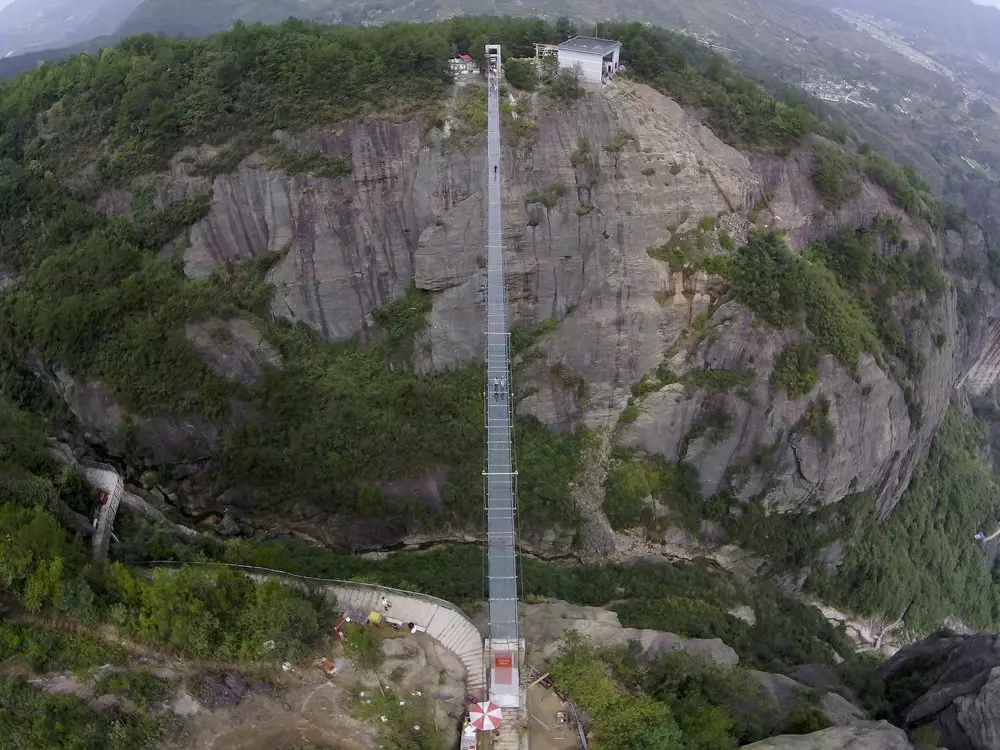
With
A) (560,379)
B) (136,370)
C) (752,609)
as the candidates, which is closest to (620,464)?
(560,379)

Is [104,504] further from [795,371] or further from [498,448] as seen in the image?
[795,371]

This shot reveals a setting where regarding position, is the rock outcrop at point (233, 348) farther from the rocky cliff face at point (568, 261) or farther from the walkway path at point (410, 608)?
the walkway path at point (410, 608)

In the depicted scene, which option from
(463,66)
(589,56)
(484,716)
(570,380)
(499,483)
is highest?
(589,56)

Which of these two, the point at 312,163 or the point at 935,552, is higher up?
the point at 312,163

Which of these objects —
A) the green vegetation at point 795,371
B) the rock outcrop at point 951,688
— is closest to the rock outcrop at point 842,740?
the rock outcrop at point 951,688

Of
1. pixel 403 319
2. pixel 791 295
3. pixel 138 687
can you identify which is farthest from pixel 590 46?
pixel 138 687

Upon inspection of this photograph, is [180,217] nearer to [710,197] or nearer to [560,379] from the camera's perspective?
[560,379]

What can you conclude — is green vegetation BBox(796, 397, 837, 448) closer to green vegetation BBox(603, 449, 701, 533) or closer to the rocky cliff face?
the rocky cliff face

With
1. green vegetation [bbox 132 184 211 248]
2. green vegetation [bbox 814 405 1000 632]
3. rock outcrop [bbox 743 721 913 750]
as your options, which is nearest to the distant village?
green vegetation [bbox 132 184 211 248]
